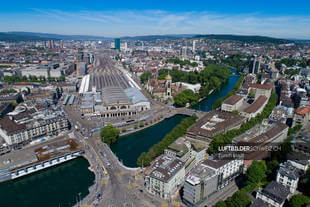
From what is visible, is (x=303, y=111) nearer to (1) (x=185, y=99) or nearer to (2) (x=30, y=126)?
(1) (x=185, y=99)

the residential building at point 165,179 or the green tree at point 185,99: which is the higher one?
the green tree at point 185,99

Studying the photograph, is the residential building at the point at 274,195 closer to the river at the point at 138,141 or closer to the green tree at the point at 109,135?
the river at the point at 138,141

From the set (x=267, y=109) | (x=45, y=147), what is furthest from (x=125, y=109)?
(x=267, y=109)

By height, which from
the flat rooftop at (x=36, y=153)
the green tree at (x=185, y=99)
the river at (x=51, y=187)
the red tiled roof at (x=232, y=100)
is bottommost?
the river at (x=51, y=187)

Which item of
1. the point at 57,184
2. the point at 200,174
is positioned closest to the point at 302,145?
the point at 200,174

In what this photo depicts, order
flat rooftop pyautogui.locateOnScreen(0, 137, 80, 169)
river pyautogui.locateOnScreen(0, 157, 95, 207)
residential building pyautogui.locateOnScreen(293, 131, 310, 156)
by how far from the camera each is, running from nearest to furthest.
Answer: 1. river pyautogui.locateOnScreen(0, 157, 95, 207)
2. flat rooftop pyautogui.locateOnScreen(0, 137, 80, 169)
3. residential building pyautogui.locateOnScreen(293, 131, 310, 156)

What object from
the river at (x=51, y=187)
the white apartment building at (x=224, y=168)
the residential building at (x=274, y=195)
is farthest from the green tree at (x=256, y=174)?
the river at (x=51, y=187)

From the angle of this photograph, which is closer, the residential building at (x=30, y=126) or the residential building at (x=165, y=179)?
the residential building at (x=165, y=179)

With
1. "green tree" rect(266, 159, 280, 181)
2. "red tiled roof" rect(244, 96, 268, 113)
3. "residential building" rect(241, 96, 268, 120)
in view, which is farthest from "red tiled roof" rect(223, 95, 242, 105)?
"green tree" rect(266, 159, 280, 181)

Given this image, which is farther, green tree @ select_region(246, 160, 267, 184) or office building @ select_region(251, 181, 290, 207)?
green tree @ select_region(246, 160, 267, 184)

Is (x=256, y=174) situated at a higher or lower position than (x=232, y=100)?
lower

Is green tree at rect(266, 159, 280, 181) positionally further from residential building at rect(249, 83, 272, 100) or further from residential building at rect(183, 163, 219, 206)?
residential building at rect(249, 83, 272, 100)

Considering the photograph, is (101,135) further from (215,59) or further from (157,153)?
(215,59)
